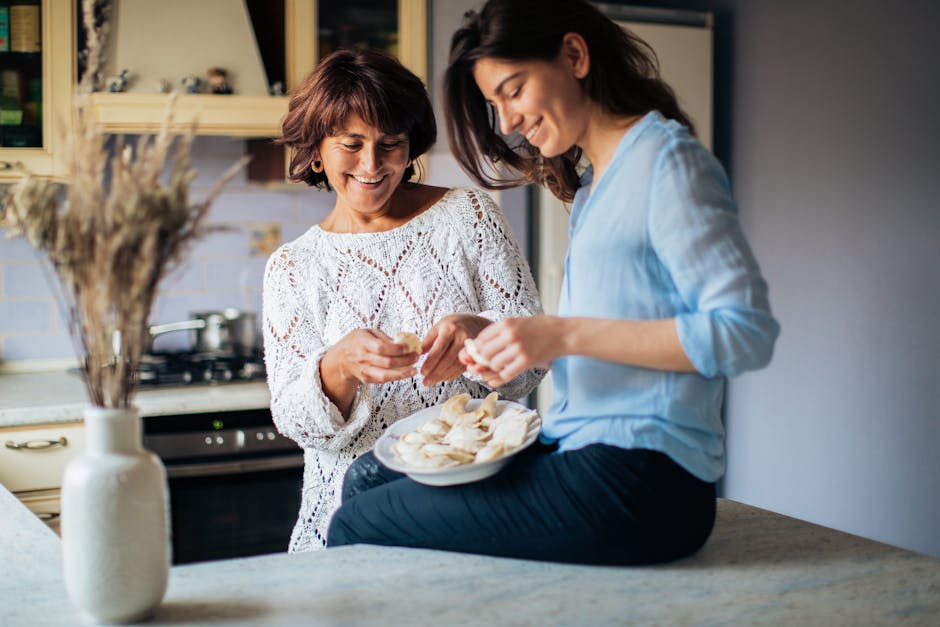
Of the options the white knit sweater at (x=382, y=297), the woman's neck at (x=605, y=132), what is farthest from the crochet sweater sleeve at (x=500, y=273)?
the woman's neck at (x=605, y=132)

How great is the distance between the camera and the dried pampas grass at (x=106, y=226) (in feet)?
3.22

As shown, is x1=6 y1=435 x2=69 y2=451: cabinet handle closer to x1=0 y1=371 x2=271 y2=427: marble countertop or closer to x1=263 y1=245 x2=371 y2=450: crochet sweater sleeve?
x1=0 y1=371 x2=271 y2=427: marble countertop

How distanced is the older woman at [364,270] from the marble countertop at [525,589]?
541 mm

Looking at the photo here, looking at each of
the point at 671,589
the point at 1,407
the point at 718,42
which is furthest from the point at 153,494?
the point at 718,42

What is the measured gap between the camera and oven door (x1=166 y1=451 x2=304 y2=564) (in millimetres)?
2832

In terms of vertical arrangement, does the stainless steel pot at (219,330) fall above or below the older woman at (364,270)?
below

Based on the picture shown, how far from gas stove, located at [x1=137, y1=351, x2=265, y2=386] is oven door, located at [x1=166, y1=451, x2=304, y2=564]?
277 millimetres

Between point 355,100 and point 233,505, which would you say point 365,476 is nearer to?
point 355,100

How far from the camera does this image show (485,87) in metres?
1.33

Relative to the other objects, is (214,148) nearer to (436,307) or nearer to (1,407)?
(1,407)

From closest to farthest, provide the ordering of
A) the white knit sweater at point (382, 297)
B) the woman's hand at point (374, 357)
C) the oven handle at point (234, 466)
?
the woman's hand at point (374, 357) < the white knit sweater at point (382, 297) < the oven handle at point (234, 466)

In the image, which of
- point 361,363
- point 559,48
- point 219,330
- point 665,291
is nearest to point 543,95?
point 559,48

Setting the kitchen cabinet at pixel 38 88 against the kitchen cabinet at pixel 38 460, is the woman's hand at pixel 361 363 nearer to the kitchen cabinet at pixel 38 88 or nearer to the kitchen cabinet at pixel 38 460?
the kitchen cabinet at pixel 38 460

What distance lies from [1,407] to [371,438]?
4.44ft
